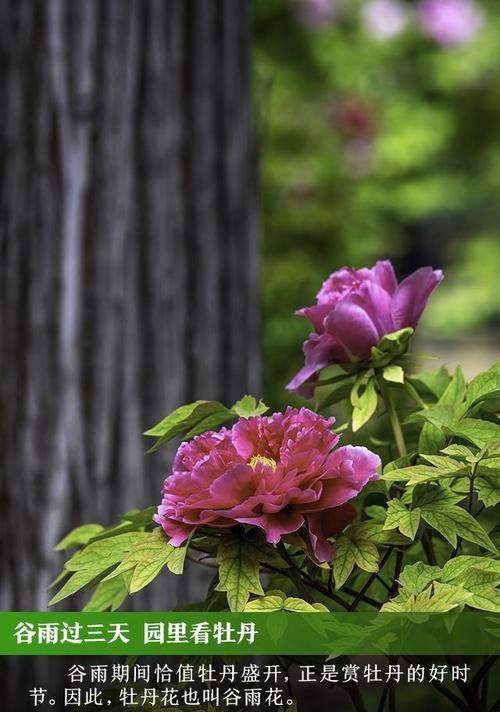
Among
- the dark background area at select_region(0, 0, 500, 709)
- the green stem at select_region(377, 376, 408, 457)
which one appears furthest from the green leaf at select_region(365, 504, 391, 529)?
the dark background area at select_region(0, 0, 500, 709)

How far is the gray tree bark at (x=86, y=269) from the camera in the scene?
2066 mm

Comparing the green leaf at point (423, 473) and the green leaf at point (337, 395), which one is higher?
the green leaf at point (337, 395)

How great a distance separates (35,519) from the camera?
206 centimetres

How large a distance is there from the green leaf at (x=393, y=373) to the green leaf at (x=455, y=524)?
0.16m

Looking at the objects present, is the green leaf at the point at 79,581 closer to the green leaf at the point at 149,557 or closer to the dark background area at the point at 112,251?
the green leaf at the point at 149,557

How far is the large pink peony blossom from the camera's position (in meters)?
0.92

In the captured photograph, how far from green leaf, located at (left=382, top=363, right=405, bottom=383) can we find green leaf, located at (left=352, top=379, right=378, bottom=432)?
0.07 feet

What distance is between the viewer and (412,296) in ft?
3.69

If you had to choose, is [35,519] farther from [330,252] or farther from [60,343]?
[330,252]

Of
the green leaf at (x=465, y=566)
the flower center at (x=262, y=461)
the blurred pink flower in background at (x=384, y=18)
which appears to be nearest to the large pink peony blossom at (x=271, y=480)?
the flower center at (x=262, y=461)

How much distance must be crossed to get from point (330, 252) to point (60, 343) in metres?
2.60

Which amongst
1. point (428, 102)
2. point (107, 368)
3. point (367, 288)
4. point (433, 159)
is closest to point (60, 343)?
point (107, 368)

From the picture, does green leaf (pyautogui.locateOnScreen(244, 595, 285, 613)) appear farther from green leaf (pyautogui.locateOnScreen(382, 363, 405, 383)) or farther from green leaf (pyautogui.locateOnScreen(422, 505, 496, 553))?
green leaf (pyautogui.locateOnScreen(382, 363, 405, 383))

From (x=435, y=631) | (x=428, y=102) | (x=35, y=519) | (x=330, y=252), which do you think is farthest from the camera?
(x=428, y=102)
